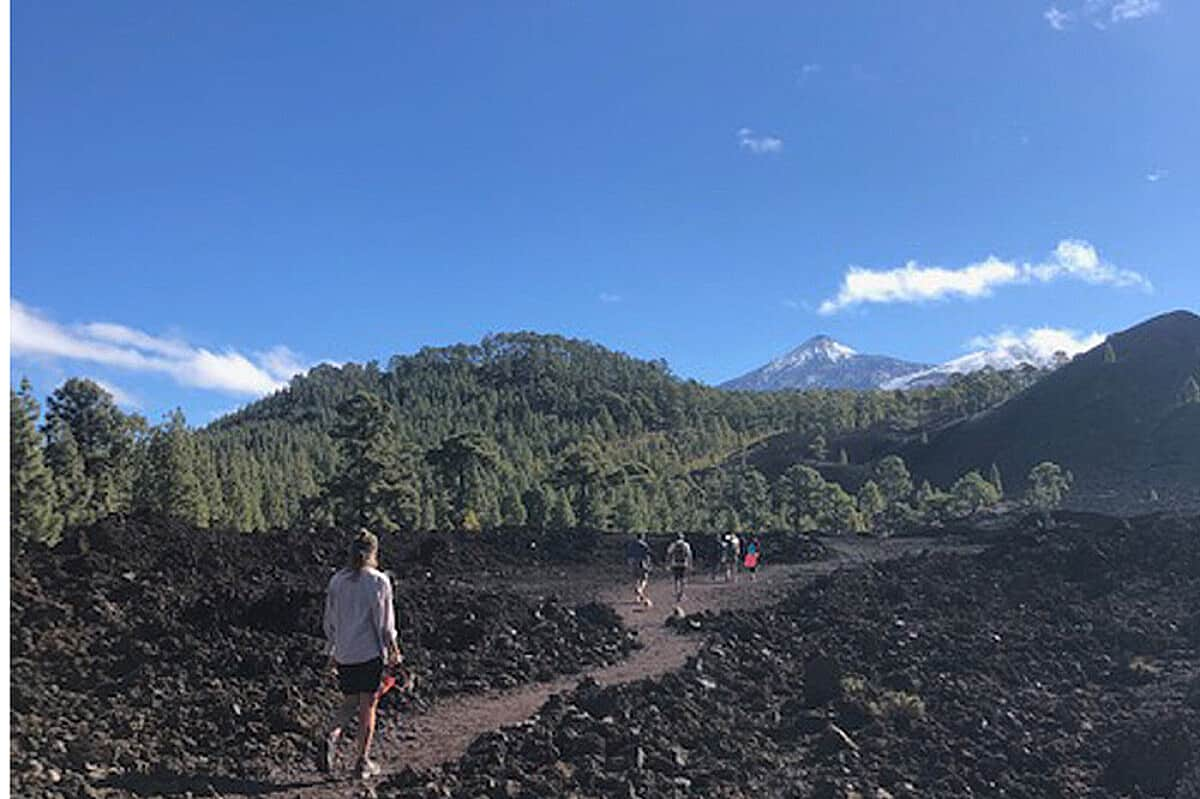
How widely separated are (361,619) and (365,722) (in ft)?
2.95

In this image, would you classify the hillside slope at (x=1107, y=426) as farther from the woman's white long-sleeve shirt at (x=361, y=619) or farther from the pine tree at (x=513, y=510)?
the woman's white long-sleeve shirt at (x=361, y=619)

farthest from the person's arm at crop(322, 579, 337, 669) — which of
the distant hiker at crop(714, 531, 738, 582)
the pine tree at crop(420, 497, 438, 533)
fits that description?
the pine tree at crop(420, 497, 438, 533)

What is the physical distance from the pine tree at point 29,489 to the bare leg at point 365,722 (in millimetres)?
21432

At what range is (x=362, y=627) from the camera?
6.64m

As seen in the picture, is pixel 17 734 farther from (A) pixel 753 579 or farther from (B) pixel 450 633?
(A) pixel 753 579

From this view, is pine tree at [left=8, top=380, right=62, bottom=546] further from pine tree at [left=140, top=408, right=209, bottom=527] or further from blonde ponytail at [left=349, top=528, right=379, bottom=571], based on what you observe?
blonde ponytail at [left=349, top=528, right=379, bottom=571]

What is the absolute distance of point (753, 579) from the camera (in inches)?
944

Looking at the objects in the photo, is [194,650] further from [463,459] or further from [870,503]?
[870,503]

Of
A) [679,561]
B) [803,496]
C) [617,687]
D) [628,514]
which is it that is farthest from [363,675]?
[803,496]

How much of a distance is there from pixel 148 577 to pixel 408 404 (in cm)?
15047

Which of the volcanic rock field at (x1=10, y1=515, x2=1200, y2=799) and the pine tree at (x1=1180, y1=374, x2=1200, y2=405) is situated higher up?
the pine tree at (x1=1180, y1=374, x2=1200, y2=405)

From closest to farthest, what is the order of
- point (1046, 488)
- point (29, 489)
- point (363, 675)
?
point (363, 675) → point (29, 489) → point (1046, 488)

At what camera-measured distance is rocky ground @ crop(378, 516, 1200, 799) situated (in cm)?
792

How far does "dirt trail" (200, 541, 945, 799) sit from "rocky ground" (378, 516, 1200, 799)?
0.46 metres
